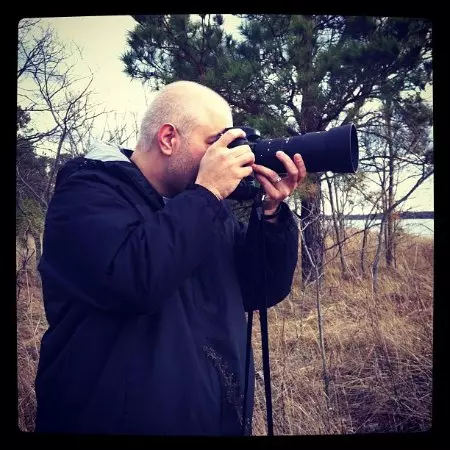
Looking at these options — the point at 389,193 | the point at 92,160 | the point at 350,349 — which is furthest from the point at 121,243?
the point at 350,349

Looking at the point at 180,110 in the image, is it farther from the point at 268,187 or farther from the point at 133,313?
the point at 133,313

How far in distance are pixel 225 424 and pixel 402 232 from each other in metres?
0.97

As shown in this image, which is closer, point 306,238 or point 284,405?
point 284,405

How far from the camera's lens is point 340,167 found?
31.3 inches

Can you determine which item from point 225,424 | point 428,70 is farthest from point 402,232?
point 225,424

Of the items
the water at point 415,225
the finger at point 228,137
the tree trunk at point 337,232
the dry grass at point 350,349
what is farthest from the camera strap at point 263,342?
the tree trunk at point 337,232

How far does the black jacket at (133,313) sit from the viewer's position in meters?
0.69

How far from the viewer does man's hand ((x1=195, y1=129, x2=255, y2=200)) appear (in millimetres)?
765

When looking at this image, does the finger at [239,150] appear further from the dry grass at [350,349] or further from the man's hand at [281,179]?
the dry grass at [350,349]

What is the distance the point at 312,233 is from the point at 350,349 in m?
0.49

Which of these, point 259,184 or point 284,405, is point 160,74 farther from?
point 284,405

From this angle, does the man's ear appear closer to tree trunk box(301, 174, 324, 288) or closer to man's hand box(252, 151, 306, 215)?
man's hand box(252, 151, 306, 215)

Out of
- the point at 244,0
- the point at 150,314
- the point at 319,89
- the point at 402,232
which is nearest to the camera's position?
the point at 150,314

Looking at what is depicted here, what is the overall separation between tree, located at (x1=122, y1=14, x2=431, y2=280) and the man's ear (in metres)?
0.38
